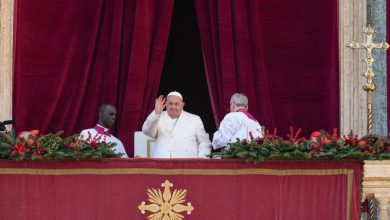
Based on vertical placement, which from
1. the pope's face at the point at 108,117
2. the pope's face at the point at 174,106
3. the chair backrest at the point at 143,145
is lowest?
the chair backrest at the point at 143,145

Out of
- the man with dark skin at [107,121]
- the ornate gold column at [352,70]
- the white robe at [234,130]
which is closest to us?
the white robe at [234,130]

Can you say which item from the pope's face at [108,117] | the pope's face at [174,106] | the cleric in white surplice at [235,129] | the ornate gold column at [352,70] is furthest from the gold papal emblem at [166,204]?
the ornate gold column at [352,70]

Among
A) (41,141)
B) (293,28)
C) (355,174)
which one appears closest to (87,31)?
(293,28)

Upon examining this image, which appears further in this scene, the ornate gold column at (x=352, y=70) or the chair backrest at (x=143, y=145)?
the ornate gold column at (x=352, y=70)

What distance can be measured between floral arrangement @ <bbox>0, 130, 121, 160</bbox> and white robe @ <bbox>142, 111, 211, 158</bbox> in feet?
7.27

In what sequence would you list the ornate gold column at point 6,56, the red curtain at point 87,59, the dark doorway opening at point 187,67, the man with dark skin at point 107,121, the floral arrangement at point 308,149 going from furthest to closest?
the dark doorway opening at point 187,67 < the red curtain at point 87,59 < the ornate gold column at point 6,56 < the man with dark skin at point 107,121 < the floral arrangement at point 308,149

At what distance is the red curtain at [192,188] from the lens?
1091 cm

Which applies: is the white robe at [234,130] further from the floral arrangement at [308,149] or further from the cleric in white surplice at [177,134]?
the floral arrangement at [308,149]

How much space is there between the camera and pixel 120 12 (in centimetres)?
1468

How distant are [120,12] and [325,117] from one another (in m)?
3.02

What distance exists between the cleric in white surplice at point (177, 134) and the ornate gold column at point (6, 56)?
79.3 inches

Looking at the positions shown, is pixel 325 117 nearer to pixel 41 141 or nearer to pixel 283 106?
pixel 283 106

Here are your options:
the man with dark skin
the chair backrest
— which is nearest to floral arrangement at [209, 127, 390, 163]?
the chair backrest

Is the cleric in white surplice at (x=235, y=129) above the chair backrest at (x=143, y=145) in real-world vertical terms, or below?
above
